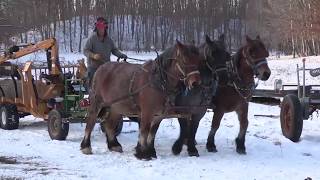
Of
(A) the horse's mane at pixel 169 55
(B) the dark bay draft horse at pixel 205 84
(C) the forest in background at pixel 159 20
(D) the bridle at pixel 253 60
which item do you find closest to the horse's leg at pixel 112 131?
(B) the dark bay draft horse at pixel 205 84

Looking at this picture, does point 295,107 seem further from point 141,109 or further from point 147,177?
point 147,177

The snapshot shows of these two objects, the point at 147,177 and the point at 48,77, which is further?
the point at 48,77

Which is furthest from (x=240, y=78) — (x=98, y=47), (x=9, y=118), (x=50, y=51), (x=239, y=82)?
(x=9, y=118)

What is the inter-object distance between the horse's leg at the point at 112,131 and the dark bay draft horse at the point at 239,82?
1.15 m

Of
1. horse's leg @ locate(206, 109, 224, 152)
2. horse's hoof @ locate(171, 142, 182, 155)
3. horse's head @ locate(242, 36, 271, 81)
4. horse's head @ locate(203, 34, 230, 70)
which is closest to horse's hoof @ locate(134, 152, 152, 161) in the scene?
horse's hoof @ locate(171, 142, 182, 155)

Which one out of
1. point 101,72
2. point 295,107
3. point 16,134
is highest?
point 101,72

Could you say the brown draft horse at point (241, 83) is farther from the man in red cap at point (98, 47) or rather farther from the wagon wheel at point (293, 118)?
the man in red cap at point (98, 47)

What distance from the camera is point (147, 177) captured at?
763cm

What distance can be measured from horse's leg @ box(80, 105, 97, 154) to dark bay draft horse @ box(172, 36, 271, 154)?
4.94 ft

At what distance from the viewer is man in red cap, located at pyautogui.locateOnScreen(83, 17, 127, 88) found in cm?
1103

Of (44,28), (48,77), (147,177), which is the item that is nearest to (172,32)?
(44,28)

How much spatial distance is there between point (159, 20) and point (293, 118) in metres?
62.6

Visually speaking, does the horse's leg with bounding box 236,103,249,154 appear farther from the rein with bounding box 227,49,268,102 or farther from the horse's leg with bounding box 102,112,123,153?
the horse's leg with bounding box 102,112,123,153

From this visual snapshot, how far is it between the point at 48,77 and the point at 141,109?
4429 millimetres
